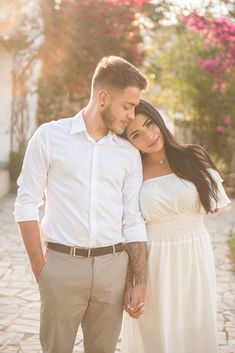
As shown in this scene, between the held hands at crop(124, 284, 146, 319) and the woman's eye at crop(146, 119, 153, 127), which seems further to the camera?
the woman's eye at crop(146, 119, 153, 127)

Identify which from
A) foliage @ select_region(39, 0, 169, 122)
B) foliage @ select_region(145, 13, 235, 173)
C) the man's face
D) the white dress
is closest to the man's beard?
the man's face

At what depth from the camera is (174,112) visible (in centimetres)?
1955

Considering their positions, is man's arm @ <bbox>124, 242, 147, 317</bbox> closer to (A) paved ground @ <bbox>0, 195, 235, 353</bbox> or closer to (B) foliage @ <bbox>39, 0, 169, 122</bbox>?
(A) paved ground @ <bbox>0, 195, 235, 353</bbox>

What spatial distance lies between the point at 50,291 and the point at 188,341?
3.34 ft

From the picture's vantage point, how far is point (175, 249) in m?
3.43

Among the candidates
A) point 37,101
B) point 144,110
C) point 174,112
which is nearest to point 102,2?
point 37,101

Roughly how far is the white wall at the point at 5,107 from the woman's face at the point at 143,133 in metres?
10.1

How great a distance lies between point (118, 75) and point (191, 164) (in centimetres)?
83

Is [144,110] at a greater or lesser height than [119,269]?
greater

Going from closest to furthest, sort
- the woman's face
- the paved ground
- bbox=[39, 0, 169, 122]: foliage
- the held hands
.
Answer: the held hands → the woman's face → the paved ground → bbox=[39, 0, 169, 122]: foliage

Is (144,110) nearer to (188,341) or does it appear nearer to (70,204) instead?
(70,204)

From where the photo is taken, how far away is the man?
9.76 feet

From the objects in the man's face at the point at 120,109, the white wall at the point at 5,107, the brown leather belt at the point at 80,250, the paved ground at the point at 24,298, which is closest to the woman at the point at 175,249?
the man's face at the point at 120,109

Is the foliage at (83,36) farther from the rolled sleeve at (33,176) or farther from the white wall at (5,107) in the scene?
the rolled sleeve at (33,176)
